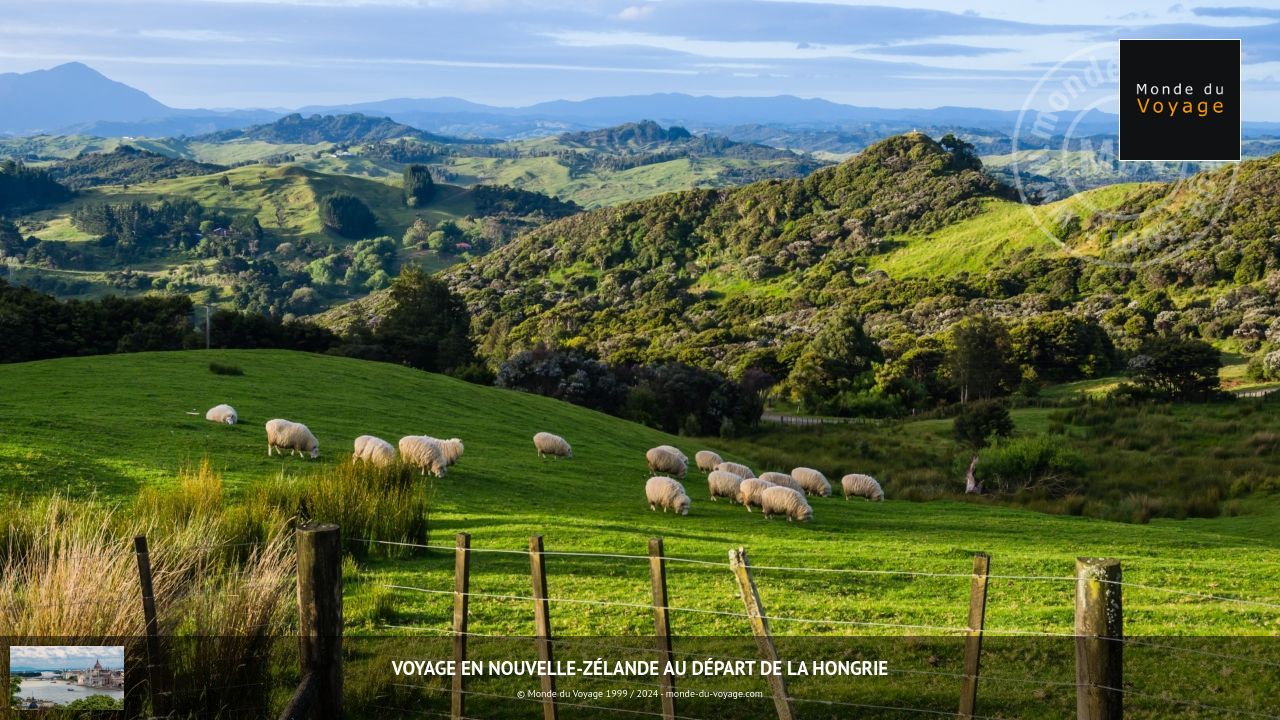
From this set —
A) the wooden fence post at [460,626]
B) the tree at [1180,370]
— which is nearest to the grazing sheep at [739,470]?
the wooden fence post at [460,626]

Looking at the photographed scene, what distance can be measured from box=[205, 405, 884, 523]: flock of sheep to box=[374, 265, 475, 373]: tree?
121ft

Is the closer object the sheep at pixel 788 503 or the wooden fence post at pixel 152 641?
the wooden fence post at pixel 152 641

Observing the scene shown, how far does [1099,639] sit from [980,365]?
58.3m

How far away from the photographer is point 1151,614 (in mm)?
11023

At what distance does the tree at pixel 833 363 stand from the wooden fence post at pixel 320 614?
58.3m

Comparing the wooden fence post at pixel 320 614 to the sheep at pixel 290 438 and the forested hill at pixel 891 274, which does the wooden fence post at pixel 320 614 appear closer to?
the sheep at pixel 290 438

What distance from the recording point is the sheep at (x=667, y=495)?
63.4 feet

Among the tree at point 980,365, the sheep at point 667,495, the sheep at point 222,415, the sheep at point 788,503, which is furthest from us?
the tree at point 980,365

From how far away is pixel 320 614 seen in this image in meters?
6.78

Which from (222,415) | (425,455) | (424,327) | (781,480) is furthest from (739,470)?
(424,327)

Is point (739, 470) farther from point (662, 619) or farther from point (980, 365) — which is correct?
point (980, 365)

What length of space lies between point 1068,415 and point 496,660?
39.3 metres

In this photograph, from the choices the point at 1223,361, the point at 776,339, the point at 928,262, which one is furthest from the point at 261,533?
the point at 928,262

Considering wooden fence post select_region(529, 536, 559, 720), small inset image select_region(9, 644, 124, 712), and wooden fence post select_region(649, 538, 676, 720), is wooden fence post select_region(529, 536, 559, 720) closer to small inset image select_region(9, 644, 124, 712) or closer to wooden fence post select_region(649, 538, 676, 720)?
wooden fence post select_region(649, 538, 676, 720)
